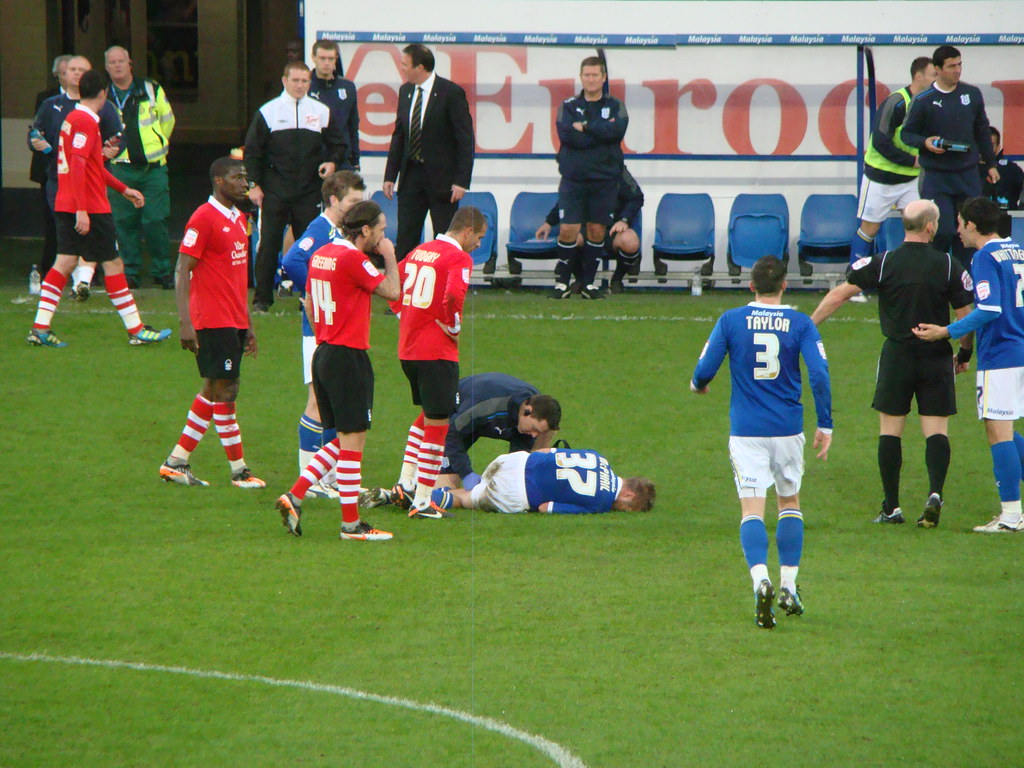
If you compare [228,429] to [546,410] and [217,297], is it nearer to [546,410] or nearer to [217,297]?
[217,297]

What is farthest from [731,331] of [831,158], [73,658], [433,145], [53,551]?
[831,158]

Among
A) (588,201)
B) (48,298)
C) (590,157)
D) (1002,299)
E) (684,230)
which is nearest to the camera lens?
(1002,299)

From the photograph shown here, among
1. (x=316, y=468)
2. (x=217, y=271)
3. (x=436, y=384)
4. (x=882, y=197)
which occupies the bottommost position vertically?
(x=316, y=468)

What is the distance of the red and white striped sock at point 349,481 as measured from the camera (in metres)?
7.40

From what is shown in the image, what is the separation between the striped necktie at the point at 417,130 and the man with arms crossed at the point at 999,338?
5615 millimetres

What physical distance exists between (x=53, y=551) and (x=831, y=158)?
1043 centimetres

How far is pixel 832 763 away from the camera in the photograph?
479 cm

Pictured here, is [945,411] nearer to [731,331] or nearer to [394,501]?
[731,331]

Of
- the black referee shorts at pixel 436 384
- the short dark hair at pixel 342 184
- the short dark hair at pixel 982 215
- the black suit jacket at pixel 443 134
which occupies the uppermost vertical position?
the black suit jacket at pixel 443 134

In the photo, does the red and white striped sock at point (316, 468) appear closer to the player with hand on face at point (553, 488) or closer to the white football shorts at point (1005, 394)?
the player with hand on face at point (553, 488)

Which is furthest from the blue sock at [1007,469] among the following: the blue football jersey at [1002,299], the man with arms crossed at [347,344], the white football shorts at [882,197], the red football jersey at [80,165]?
the red football jersey at [80,165]

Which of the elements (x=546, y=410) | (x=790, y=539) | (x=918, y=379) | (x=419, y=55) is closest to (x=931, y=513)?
(x=918, y=379)

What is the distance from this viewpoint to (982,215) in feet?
25.1

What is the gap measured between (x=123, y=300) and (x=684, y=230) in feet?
20.2
